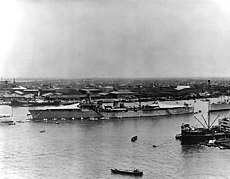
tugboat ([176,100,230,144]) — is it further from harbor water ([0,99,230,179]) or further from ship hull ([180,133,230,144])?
harbor water ([0,99,230,179])

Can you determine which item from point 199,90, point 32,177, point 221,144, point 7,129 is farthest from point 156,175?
point 199,90

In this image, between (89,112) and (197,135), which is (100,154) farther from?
(89,112)

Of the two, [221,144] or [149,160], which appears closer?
[149,160]

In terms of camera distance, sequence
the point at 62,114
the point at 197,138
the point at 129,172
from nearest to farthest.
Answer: the point at 129,172 < the point at 197,138 < the point at 62,114

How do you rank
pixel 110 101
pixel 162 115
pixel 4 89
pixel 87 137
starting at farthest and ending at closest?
pixel 4 89
pixel 110 101
pixel 162 115
pixel 87 137

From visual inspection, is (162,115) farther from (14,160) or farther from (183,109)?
(14,160)

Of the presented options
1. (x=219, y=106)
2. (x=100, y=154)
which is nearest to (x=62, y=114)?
(x=219, y=106)

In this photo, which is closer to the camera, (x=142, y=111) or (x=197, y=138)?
(x=197, y=138)
